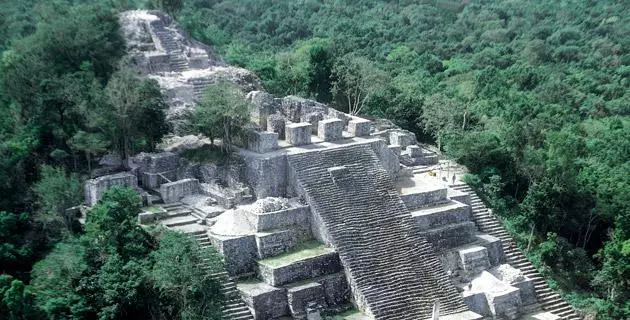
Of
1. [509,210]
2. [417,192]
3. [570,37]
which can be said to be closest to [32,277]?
[417,192]

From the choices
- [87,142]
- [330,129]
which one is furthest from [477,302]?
[87,142]

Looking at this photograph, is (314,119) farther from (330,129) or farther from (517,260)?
(517,260)

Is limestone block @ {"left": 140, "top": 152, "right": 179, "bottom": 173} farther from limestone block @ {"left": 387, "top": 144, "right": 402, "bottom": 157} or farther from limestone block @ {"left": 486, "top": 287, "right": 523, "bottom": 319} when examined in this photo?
limestone block @ {"left": 486, "top": 287, "right": 523, "bottom": 319}

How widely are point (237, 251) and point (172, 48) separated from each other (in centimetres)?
1257

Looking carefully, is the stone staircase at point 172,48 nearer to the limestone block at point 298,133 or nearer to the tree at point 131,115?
the tree at point 131,115

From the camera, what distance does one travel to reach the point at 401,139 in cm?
2588

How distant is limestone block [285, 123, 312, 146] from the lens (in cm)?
2134

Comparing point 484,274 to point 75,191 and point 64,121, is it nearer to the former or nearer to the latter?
point 75,191

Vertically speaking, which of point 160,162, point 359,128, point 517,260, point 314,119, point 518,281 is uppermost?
point 314,119

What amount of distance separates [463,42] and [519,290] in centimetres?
3320

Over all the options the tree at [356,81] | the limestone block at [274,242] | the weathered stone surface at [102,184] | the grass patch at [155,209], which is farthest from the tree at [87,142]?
the tree at [356,81]

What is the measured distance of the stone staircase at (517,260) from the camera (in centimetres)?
2058

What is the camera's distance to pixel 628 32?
51.2 meters

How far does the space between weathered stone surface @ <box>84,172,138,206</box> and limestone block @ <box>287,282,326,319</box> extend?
5849mm
